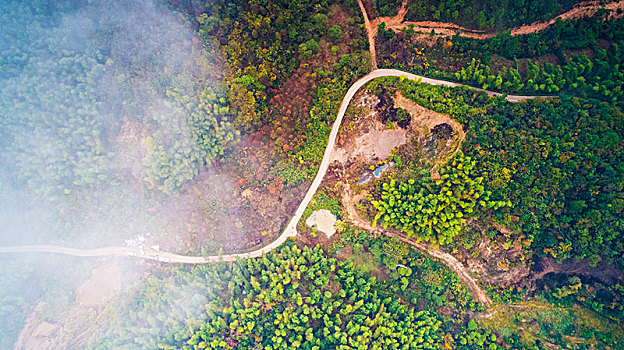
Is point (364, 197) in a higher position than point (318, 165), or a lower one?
lower

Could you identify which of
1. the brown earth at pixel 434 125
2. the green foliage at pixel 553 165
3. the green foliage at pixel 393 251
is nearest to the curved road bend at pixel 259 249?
the brown earth at pixel 434 125

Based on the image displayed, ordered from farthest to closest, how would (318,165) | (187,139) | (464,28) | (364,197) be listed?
1. (318,165)
2. (364,197)
3. (464,28)
4. (187,139)

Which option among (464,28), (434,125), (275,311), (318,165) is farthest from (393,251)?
(464,28)

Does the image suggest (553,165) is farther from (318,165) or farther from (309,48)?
(309,48)

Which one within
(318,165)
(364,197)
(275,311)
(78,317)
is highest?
(318,165)

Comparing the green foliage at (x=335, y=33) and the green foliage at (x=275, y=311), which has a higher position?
the green foliage at (x=335, y=33)

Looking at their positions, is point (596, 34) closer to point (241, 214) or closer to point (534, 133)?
point (534, 133)

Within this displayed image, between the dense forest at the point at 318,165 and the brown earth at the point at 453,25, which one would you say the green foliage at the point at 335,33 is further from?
the brown earth at the point at 453,25

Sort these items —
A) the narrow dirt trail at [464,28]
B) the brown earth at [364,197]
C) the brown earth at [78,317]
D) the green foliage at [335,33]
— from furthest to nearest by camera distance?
the brown earth at [364,197] < the green foliage at [335,33] < the brown earth at [78,317] < the narrow dirt trail at [464,28]
